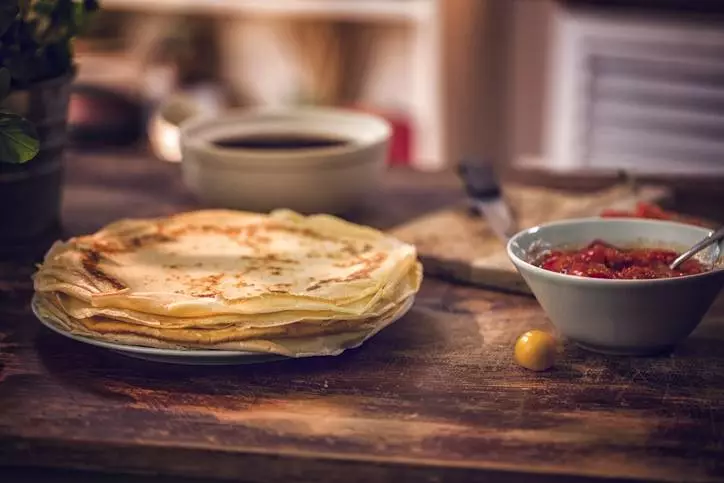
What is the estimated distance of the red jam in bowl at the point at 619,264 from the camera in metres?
1.16

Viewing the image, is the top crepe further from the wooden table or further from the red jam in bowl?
the red jam in bowl

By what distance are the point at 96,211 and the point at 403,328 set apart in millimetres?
735

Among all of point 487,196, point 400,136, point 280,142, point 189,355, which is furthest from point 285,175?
point 400,136

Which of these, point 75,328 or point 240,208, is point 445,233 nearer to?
point 240,208

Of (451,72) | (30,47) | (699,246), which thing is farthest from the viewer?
(451,72)

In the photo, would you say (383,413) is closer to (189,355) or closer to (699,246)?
(189,355)

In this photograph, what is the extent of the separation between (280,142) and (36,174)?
47 cm

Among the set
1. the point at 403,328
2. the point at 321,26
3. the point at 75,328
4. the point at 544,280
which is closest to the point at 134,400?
the point at 75,328

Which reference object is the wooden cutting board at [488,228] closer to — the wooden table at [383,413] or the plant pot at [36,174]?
the wooden table at [383,413]

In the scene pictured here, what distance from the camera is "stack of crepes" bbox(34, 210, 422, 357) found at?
3.68 ft

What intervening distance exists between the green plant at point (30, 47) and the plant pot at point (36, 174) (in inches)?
0.9

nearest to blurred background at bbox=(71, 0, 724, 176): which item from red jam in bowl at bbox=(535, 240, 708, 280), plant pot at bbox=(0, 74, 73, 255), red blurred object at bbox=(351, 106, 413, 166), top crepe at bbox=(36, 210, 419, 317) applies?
red blurred object at bbox=(351, 106, 413, 166)

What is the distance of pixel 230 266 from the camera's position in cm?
131

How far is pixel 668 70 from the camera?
315cm
